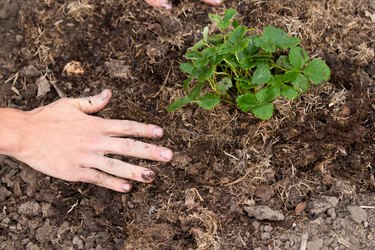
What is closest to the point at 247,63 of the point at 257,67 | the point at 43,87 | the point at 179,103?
the point at 257,67

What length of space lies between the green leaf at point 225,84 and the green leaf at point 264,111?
17cm

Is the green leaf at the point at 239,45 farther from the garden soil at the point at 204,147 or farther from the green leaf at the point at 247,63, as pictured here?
the garden soil at the point at 204,147

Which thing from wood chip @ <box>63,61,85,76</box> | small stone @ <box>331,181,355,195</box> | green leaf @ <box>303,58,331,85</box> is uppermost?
green leaf @ <box>303,58,331,85</box>

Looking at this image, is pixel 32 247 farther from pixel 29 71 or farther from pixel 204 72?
pixel 204 72

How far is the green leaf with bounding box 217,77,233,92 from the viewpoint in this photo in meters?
2.03

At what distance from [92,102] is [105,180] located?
0.97ft

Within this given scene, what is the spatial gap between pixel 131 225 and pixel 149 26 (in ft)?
2.50

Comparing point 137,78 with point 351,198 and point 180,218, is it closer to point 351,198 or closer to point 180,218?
point 180,218

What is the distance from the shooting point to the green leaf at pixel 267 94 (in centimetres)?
189

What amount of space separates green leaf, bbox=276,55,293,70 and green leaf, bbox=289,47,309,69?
0.21 ft

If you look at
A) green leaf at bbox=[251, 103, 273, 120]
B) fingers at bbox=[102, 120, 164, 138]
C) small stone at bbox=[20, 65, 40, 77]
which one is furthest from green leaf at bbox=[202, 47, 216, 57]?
small stone at bbox=[20, 65, 40, 77]

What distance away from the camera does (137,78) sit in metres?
2.21

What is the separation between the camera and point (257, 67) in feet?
6.45

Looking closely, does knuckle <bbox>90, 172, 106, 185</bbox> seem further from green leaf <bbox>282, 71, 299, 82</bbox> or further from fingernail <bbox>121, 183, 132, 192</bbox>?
green leaf <bbox>282, 71, 299, 82</bbox>
